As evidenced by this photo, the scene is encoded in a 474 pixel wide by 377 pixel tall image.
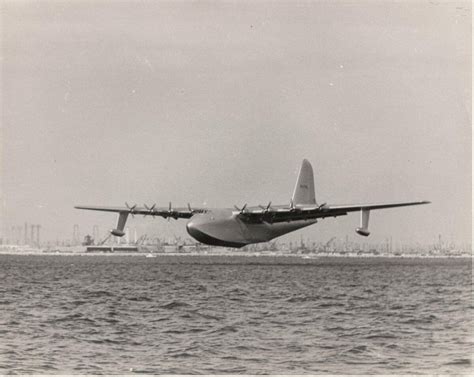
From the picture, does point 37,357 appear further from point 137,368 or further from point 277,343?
point 277,343

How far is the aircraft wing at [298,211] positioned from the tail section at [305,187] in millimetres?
11872

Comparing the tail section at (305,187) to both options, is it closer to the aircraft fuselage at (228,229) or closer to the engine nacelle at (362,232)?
the aircraft fuselage at (228,229)

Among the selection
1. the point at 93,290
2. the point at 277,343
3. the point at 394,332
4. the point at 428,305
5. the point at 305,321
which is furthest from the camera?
the point at 93,290

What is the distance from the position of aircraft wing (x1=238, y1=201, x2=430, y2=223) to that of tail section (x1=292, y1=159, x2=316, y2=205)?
11872mm

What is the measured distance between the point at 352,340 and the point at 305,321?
3.88m

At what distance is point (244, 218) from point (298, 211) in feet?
19.0

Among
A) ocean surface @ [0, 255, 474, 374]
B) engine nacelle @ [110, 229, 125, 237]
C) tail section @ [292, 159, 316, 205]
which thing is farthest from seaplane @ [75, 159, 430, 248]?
ocean surface @ [0, 255, 474, 374]

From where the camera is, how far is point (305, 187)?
271 feet

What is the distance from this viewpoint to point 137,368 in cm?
1555

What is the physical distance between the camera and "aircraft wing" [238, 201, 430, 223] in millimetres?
60853

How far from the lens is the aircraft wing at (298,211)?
60853 mm

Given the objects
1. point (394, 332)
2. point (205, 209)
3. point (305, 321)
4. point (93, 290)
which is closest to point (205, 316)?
point (305, 321)

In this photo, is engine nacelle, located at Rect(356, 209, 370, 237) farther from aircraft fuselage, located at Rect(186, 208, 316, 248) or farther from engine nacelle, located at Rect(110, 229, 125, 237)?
engine nacelle, located at Rect(110, 229, 125, 237)

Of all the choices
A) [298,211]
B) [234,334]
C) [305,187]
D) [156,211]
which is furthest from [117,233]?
[234,334]
